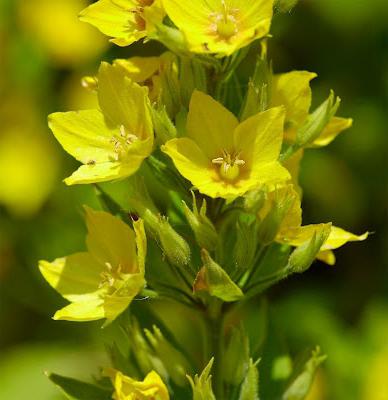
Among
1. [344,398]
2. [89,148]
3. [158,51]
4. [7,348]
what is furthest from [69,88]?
[89,148]

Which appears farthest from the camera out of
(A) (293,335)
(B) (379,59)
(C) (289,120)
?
(B) (379,59)

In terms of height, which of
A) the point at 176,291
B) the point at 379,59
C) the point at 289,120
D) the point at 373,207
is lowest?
the point at 373,207

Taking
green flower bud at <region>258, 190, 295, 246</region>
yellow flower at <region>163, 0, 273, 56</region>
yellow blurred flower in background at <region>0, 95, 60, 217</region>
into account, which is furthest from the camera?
yellow blurred flower in background at <region>0, 95, 60, 217</region>

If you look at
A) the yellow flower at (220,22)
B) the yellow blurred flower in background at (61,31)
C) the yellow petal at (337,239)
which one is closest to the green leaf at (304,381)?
the yellow petal at (337,239)

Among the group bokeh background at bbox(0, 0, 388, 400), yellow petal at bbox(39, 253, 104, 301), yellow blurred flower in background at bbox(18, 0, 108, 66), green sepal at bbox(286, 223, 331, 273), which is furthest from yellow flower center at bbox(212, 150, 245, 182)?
yellow blurred flower in background at bbox(18, 0, 108, 66)

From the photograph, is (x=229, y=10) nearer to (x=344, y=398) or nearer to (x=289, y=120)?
(x=289, y=120)

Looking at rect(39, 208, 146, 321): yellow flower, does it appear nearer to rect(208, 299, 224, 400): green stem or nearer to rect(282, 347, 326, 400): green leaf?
rect(208, 299, 224, 400): green stem

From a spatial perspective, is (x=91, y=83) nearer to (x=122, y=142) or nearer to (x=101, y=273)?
(x=122, y=142)
